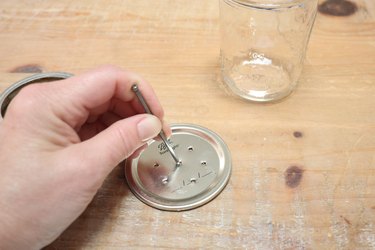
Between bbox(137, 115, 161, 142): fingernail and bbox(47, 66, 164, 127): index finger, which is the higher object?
bbox(47, 66, 164, 127): index finger

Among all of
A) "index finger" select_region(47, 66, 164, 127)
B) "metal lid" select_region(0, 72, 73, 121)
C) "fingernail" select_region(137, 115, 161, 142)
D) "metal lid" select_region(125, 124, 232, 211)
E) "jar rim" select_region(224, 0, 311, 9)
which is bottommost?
"metal lid" select_region(125, 124, 232, 211)

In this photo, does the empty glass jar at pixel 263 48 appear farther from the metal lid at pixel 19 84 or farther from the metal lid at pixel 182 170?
the metal lid at pixel 19 84

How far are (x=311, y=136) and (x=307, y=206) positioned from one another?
156 mm

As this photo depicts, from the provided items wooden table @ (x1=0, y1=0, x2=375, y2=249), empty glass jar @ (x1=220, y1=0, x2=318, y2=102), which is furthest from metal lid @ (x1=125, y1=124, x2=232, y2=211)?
empty glass jar @ (x1=220, y1=0, x2=318, y2=102)

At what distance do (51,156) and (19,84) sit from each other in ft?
1.16

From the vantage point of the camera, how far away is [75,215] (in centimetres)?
57

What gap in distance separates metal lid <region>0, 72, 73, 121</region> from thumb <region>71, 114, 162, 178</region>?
0.95 feet

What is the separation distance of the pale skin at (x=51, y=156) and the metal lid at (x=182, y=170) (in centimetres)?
11

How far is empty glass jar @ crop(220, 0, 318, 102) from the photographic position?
843 mm

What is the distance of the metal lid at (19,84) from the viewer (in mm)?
780

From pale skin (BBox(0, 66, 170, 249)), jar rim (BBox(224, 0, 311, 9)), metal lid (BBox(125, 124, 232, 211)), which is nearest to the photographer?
pale skin (BBox(0, 66, 170, 249))

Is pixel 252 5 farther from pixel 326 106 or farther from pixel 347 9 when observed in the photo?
pixel 347 9

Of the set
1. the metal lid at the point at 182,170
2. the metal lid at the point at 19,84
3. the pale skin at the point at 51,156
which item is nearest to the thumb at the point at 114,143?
the pale skin at the point at 51,156

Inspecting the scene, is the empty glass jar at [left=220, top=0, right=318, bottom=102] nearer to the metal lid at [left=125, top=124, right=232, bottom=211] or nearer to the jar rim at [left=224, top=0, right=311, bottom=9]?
the jar rim at [left=224, top=0, right=311, bottom=9]
